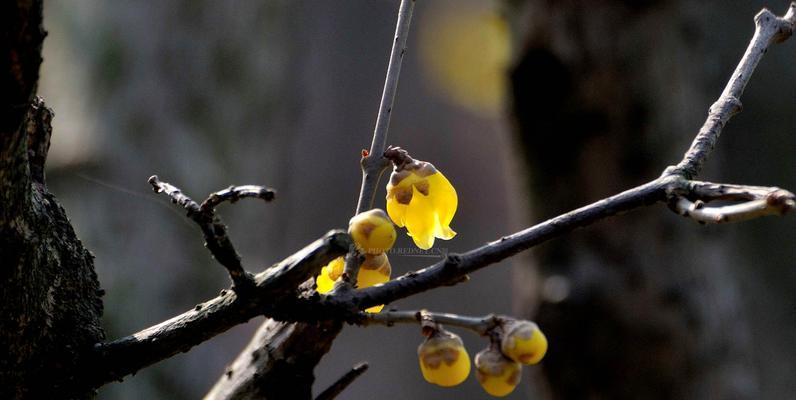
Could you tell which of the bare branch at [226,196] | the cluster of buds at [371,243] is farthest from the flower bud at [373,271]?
the bare branch at [226,196]

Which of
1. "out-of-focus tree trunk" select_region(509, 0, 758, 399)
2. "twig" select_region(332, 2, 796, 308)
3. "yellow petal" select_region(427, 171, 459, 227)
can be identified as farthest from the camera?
"out-of-focus tree trunk" select_region(509, 0, 758, 399)

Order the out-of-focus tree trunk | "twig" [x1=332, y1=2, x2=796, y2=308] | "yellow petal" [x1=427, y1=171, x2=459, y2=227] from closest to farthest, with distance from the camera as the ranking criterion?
"twig" [x1=332, y1=2, x2=796, y2=308] → "yellow petal" [x1=427, y1=171, x2=459, y2=227] → the out-of-focus tree trunk

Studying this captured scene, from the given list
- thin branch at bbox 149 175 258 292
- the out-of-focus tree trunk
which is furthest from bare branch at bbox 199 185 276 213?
the out-of-focus tree trunk

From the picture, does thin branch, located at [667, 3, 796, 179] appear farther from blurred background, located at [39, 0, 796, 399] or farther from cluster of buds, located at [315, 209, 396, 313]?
blurred background, located at [39, 0, 796, 399]

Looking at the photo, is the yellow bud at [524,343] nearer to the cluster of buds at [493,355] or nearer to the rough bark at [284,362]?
the cluster of buds at [493,355]

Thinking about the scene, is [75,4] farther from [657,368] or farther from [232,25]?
[657,368]

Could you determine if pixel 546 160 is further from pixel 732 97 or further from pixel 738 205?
pixel 738 205

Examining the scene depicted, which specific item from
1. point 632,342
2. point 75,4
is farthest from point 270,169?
point 632,342
